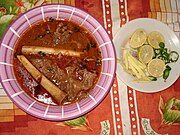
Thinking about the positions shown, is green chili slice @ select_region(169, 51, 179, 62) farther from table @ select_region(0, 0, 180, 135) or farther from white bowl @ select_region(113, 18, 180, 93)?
table @ select_region(0, 0, 180, 135)

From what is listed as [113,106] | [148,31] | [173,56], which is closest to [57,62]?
[113,106]

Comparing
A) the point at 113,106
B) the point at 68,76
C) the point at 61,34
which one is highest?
the point at 61,34

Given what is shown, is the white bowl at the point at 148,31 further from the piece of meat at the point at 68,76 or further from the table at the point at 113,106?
the piece of meat at the point at 68,76

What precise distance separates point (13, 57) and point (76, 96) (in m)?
0.36

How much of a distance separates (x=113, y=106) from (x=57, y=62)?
363 mm

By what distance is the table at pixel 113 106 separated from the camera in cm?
175

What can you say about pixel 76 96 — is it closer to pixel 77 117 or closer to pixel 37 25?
pixel 77 117

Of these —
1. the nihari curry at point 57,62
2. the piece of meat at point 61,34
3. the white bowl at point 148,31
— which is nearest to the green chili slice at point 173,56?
the white bowl at point 148,31

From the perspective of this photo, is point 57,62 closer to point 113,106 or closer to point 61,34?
point 61,34

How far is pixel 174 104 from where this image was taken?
1.87 meters

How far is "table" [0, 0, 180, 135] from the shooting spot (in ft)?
5.75

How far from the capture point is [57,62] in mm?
1776

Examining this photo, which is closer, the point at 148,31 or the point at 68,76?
the point at 68,76

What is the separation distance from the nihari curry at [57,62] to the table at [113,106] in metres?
0.12
